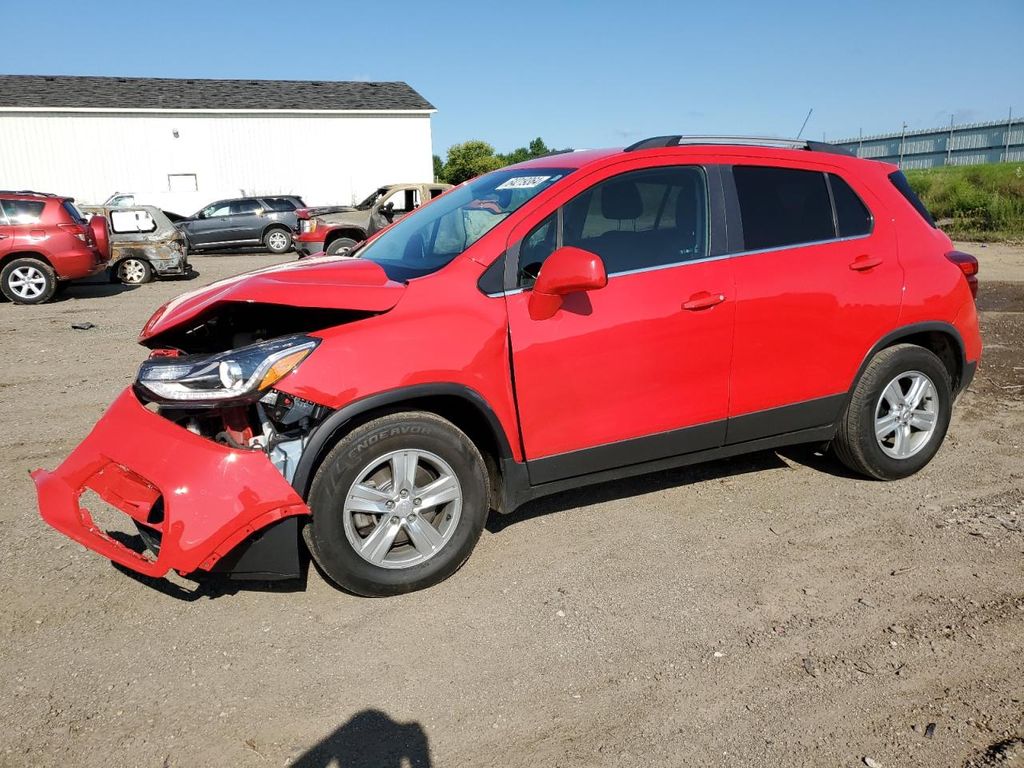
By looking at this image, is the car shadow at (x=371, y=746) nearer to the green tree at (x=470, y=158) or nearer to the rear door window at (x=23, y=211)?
the rear door window at (x=23, y=211)

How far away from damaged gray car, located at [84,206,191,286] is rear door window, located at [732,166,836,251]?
43.8ft

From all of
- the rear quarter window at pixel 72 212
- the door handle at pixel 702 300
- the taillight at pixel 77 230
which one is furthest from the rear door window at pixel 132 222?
the door handle at pixel 702 300

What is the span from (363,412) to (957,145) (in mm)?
32081

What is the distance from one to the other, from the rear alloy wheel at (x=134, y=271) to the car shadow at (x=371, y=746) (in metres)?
14.1

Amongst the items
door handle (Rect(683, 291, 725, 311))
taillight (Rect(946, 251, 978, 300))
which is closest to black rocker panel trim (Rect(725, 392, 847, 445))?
door handle (Rect(683, 291, 725, 311))

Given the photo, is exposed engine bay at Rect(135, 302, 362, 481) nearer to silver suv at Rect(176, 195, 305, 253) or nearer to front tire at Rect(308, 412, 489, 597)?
front tire at Rect(308, 412, 489, 597)

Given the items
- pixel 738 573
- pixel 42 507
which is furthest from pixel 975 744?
pixel 42 507

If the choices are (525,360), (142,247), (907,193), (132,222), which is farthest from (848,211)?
(132,222)

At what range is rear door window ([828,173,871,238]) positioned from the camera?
438 cm

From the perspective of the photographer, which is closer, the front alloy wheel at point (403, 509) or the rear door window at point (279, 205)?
the front alloy wheel at point (403, 509)

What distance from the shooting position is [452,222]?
165 inches

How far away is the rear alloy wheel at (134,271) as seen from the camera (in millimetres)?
14875

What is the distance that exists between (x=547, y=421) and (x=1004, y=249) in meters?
17.0

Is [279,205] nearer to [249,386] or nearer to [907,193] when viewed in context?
[907,193]
